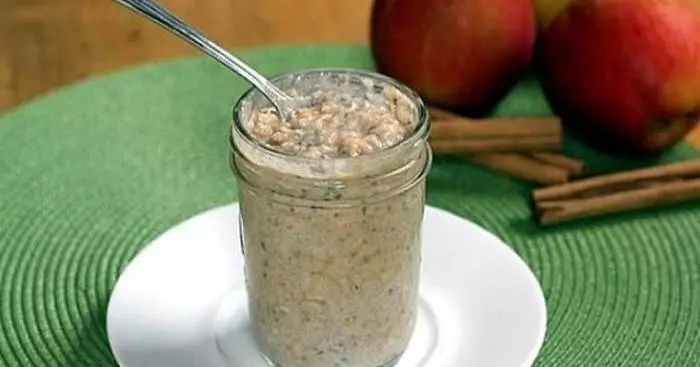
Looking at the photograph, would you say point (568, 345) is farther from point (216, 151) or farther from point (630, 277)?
point (216, 151)

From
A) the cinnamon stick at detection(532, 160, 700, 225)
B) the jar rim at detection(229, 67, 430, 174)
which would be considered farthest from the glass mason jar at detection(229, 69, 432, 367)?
the cinnamon stick at detection(532, 160, 700, 225)

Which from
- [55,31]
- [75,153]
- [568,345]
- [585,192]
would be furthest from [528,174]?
[55,31]

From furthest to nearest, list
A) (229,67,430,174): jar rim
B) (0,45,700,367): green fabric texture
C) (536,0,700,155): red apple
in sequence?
(536,0,700,155): red apple, (0,45,700,367): green fabric texture, (229,67,430,174): jar rim

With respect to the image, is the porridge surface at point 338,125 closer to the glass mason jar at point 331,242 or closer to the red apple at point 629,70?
the glass mason jar at point 331,242

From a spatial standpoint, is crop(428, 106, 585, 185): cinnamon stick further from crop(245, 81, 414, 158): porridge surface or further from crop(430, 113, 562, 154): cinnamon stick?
crop(245, 81, 414, 158): porridge surface

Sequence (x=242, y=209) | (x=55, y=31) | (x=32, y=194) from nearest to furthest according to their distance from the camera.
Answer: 1. (x=242, y=209)
2. (x=32, y=194)
3. (x=55, y=31)

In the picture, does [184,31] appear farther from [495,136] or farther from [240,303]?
[495,136]

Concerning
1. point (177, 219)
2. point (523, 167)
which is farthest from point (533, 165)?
point (177, 219)
